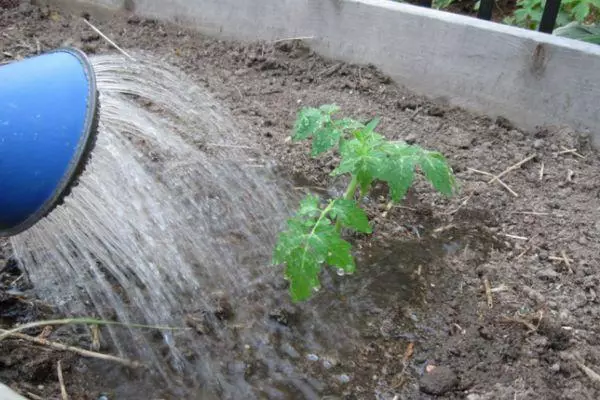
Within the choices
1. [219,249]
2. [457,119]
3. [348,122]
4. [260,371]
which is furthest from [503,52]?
[260,371]

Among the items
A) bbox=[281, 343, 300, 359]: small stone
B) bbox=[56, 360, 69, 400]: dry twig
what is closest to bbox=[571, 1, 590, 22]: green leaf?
bbox=[281, 343, 300, 359]: small stone

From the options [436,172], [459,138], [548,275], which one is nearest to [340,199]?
[436,172]

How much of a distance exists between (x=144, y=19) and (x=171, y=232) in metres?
1.98

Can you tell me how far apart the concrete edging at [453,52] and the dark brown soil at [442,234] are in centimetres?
8

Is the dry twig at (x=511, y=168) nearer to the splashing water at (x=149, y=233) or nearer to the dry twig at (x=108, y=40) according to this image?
the splashing water at (x=149, y=233)

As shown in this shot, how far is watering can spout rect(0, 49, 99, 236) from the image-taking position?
182 cm

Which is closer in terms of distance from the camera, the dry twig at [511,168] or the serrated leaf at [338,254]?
the serrated leaf at [338,254]

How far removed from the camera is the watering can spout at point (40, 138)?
182cm

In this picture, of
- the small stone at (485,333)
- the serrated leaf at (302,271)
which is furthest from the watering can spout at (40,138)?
the small stone at (485,333)

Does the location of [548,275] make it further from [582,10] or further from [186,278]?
[582,10]

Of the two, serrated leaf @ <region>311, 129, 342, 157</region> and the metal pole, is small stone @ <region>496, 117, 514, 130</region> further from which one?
serrated leaf @ <region>311, 129, 342, 157</region>

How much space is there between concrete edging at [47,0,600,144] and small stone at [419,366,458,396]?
159cm

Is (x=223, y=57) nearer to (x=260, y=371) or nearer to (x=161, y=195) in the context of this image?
(x=161, y=195)

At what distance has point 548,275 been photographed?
251 cm
